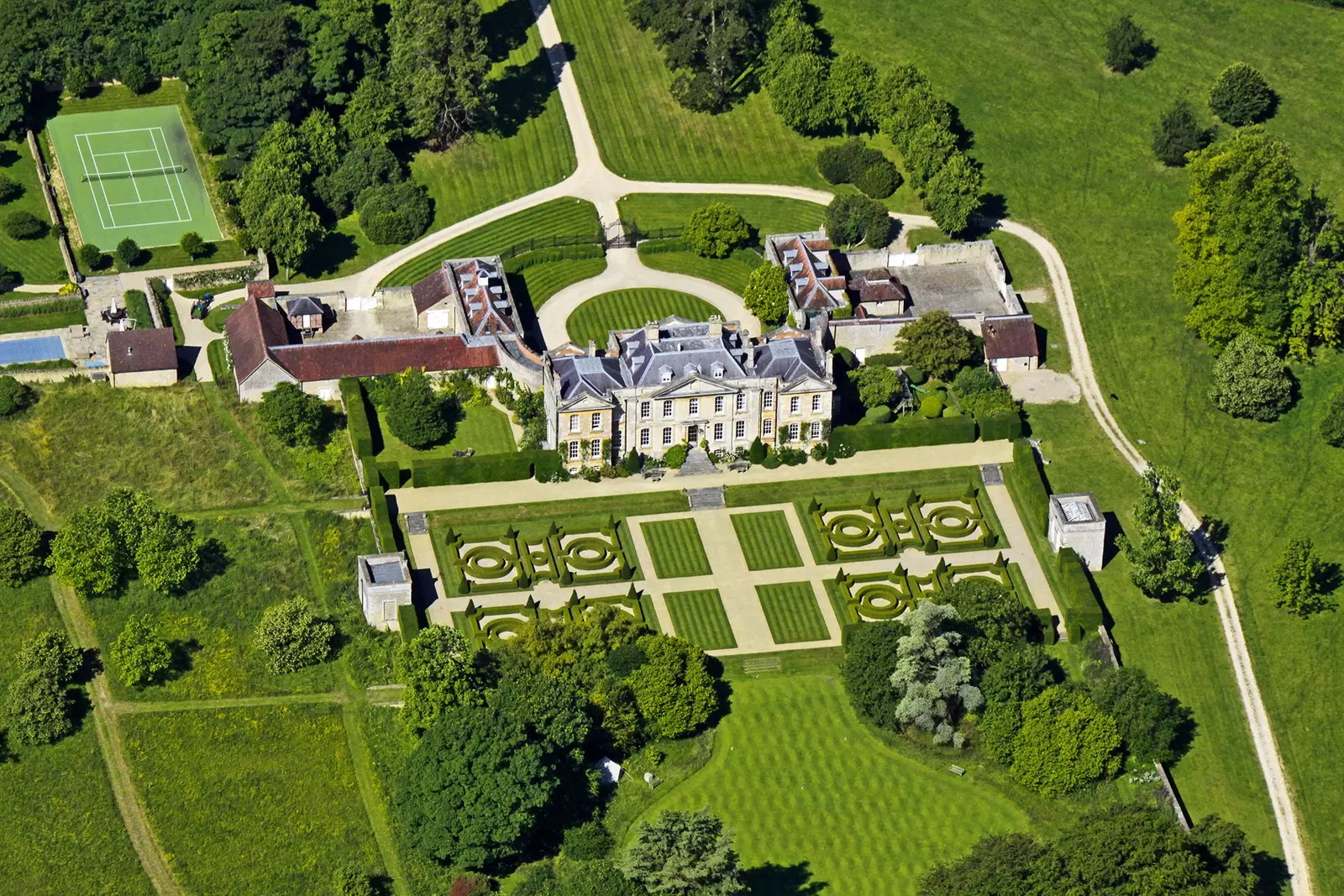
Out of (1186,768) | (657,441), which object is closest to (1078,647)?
(1186,768)

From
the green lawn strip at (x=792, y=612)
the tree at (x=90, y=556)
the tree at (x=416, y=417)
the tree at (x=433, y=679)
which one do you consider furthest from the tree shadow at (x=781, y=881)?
the tree at (x=90, y=556)

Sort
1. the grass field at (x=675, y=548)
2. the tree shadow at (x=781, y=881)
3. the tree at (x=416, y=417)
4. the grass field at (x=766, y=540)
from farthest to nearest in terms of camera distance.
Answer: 1. the tree at (x=416, y=417)
2. the grass field at (x=766, y=540)
3. the grass field at (x=675, y=548)
4. the tree shadow at (x=781, y=881)

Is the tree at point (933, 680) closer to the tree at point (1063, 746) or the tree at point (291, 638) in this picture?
the tree at point (1063, 746)

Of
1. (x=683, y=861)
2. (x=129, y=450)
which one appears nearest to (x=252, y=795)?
(x=683, y=861)

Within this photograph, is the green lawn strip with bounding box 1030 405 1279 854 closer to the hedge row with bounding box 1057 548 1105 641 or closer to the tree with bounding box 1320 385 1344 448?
the hedge row with bounding box 1057 548 1105 641

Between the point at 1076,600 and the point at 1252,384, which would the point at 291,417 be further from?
the point at 1252,384

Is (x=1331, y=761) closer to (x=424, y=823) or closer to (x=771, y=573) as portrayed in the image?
(x=771, y=573)

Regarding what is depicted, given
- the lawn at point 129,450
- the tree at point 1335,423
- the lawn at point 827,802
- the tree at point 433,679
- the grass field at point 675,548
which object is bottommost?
the lawn at point 827,802
